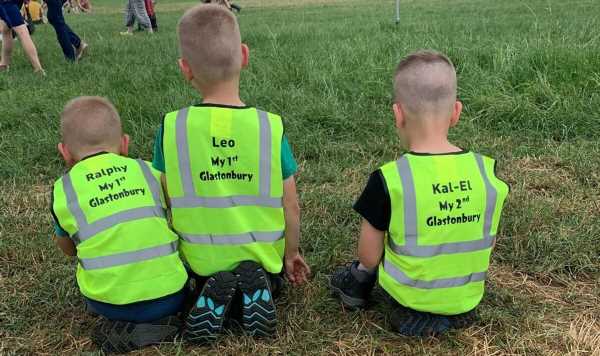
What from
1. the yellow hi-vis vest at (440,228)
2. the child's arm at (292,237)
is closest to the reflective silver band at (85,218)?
the child's arm at (292,237)

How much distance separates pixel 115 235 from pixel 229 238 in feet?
1.38

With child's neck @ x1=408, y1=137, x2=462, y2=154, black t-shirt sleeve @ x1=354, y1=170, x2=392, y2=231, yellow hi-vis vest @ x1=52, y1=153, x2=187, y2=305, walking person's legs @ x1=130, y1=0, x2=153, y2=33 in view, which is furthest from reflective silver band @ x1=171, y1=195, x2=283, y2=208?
walking person's legs @ x1=130, y1=0, x2=153, y2=33

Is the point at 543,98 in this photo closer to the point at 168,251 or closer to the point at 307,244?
the point at 307,244

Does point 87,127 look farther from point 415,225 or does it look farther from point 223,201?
point 415,225

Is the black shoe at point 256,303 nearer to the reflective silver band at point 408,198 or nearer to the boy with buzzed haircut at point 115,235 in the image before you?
the boy with buzzed haircut at point 115,235

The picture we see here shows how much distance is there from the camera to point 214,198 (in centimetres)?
206

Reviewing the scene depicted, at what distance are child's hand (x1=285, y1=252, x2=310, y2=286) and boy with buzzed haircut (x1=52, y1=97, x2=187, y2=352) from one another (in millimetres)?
529

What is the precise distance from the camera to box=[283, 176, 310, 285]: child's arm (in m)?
2.28

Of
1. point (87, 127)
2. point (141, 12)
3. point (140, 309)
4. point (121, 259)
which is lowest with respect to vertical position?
point (141, 12)

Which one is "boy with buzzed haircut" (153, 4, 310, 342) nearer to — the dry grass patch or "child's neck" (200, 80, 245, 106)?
"child's neck" (200, 80, 245, 106)

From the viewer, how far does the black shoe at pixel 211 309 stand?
199 cm

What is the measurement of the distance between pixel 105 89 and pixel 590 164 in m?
4.23

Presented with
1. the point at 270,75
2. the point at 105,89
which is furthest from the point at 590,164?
the point at 105,89

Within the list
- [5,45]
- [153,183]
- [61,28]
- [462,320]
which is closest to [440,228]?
[462,320]
